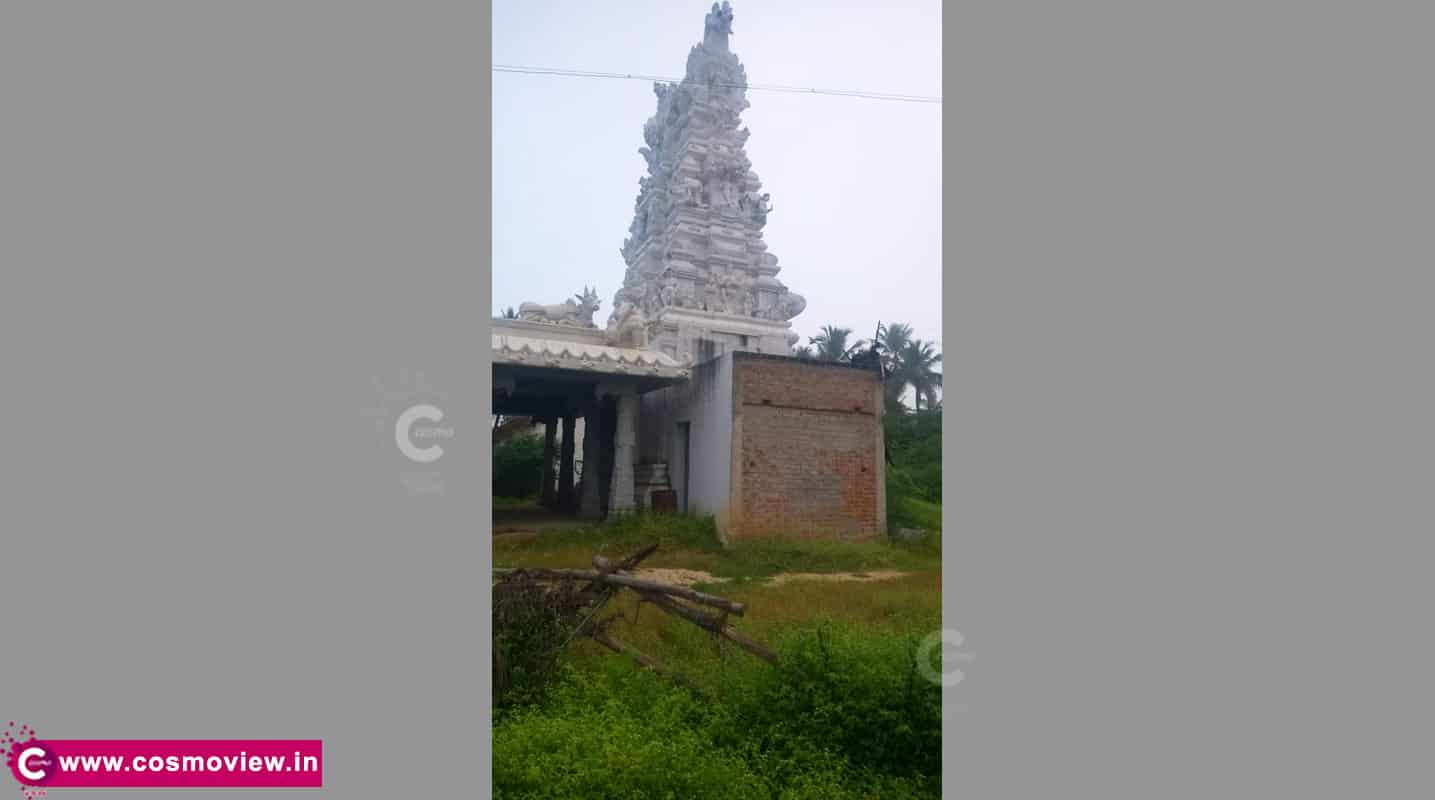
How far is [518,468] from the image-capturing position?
67.0 feet

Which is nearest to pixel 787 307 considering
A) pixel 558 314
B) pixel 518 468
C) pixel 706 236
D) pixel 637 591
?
pixel 706 236

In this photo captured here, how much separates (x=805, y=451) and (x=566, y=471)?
23.4ft

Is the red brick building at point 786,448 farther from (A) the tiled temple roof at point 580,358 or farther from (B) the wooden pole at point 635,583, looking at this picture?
(B) the wooden pole at point 635,583

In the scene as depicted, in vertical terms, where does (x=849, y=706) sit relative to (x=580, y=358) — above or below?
below

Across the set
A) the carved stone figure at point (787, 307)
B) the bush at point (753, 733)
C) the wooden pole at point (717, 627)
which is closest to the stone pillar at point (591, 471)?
the carved stone figure at point (787, 307)

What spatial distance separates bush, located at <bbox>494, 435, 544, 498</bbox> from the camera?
20.0 meters

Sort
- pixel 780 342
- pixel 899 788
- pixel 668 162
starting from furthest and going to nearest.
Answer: pixel 668 162, pixel 780 342, pixel 899 788

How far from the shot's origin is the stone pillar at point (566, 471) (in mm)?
16984

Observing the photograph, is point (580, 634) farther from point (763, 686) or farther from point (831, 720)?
point (831, 720)

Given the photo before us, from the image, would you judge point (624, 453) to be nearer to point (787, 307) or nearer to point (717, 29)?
point (787, 307)

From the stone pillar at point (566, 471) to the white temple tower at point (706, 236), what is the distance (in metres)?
2.45

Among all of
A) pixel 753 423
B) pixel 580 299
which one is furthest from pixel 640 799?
pixel 580 299

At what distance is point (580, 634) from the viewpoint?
485 cm
